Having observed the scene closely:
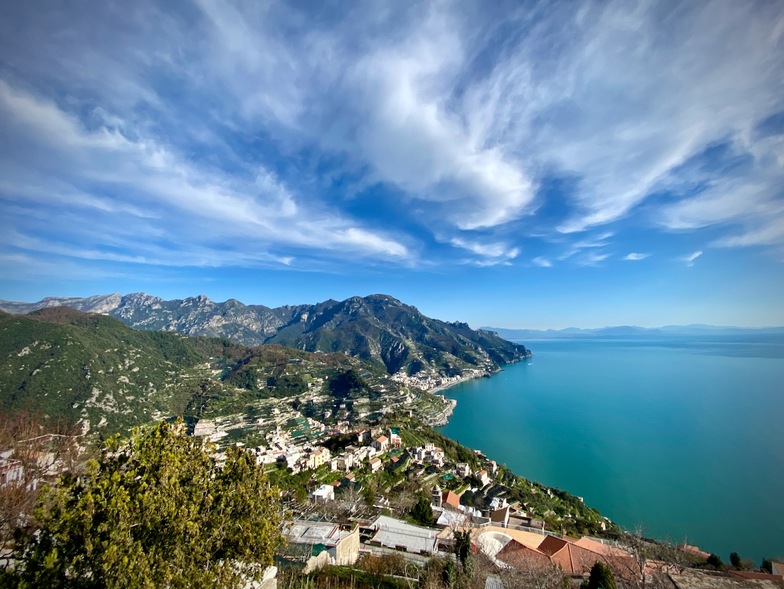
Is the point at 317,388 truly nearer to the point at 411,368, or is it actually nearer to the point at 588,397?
the point at 411,368

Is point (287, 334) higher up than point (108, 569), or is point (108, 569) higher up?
point (287, 334)

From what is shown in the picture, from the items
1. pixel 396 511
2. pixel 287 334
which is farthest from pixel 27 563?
pixel 287 334

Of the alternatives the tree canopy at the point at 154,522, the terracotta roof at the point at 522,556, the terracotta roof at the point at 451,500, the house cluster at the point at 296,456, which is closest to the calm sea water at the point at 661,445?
the terracotta roof at the point at 451,500

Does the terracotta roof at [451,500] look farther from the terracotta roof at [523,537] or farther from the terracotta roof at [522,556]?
the terracotta roof at [522,556]

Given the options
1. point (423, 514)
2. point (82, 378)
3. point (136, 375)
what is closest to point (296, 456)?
point (423, 514)

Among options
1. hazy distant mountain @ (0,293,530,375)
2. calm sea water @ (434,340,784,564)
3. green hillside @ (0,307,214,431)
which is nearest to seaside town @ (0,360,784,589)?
calm sea water @ (434,340,784,564)

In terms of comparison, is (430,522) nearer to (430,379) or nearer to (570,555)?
(570,555)
